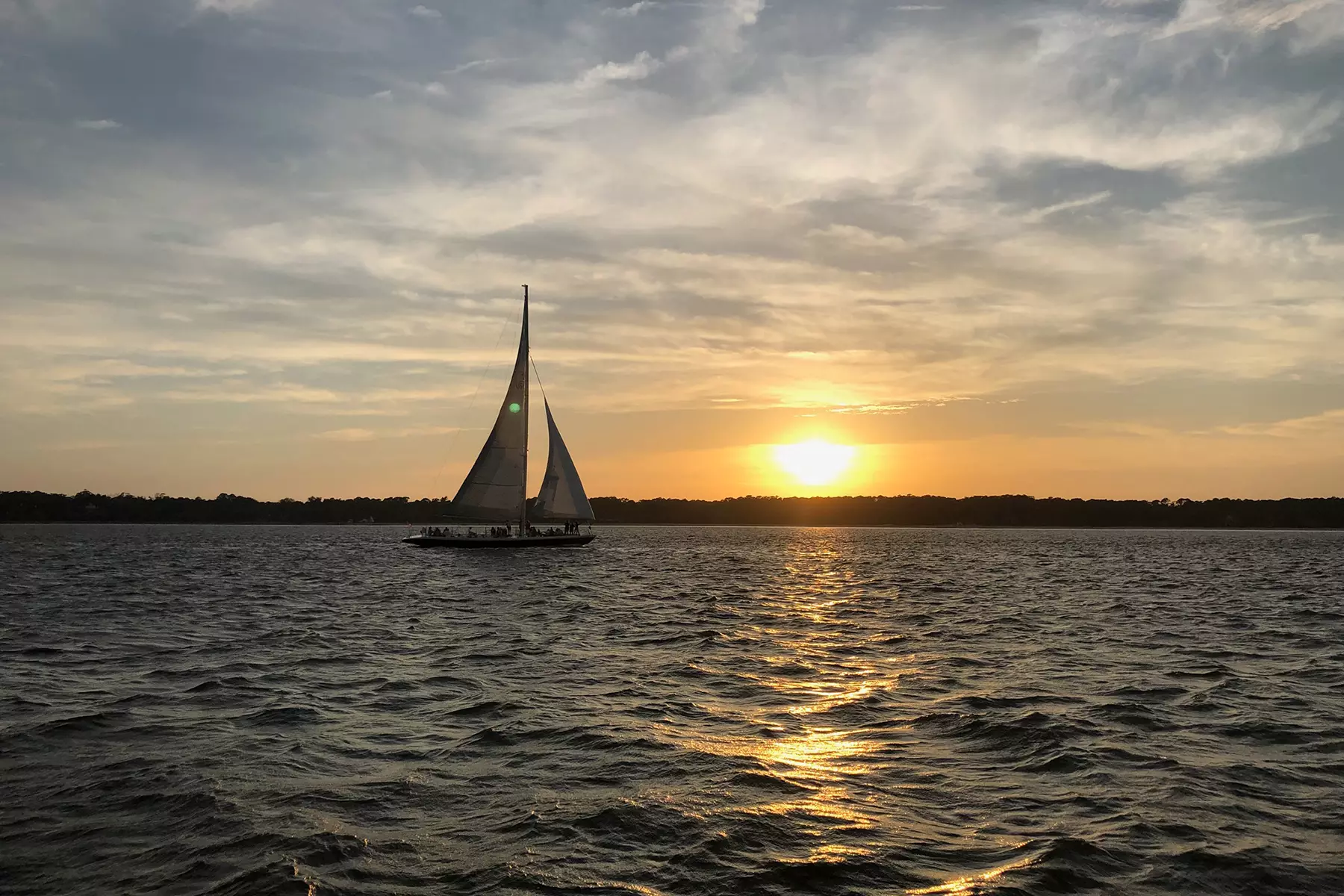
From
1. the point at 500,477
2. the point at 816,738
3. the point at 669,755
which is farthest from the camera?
the point at 500,477

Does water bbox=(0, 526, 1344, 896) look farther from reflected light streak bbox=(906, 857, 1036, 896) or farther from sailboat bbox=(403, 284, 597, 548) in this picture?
sailboat bbox=(403, 284, 597, 548)

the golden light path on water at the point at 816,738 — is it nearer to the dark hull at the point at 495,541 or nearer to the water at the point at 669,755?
the water at the point at 669,755

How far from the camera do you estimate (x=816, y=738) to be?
15.6 metres

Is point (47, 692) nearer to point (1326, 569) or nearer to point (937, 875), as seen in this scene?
point (937, 875)

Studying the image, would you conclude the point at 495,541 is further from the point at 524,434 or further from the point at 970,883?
the point at 970,883

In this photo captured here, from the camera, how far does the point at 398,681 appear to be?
20984 millimetres

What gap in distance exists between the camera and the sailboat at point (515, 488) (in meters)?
78.8

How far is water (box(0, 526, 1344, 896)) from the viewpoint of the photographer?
9.84 meters

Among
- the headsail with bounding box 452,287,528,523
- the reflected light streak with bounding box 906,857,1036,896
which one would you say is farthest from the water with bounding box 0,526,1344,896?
the headsail with bounding box 452,287,528,523

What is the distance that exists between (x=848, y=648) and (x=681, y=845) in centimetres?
1727

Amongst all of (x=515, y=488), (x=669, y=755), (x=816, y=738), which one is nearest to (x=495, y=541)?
(x=515, y=488)

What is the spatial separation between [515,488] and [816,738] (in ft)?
216

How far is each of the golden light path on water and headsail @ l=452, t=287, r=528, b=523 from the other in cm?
4908

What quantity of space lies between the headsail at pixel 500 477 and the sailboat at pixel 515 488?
0.20 feet
